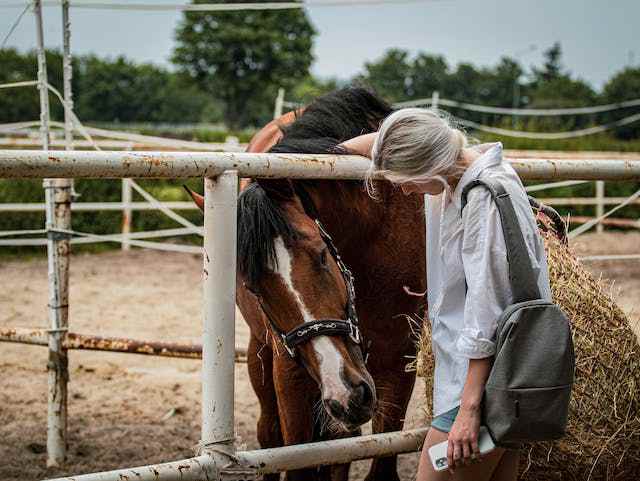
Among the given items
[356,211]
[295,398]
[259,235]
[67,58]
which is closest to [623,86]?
[67,58]

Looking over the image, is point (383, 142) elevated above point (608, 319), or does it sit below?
above

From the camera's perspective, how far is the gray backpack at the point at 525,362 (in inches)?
64.5

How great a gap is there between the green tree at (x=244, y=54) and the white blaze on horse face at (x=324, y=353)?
159 feet

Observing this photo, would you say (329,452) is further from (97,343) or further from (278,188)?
(97,343)

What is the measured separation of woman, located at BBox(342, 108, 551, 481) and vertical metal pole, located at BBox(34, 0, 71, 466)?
8.13ft

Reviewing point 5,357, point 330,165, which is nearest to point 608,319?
point 330,165

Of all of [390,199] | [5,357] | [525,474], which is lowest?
[5,357]

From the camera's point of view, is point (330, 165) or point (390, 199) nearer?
point (330, 165)

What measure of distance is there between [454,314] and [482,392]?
0.72 ft

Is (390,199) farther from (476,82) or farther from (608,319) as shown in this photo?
(476,82)

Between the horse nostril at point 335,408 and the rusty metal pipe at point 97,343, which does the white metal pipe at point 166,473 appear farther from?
the rusty metal pipe at point 97,343

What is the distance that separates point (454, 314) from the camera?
184cm

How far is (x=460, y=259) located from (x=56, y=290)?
2583 mm

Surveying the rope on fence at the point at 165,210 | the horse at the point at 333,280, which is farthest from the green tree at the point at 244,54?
the horse at the point at 333,280
